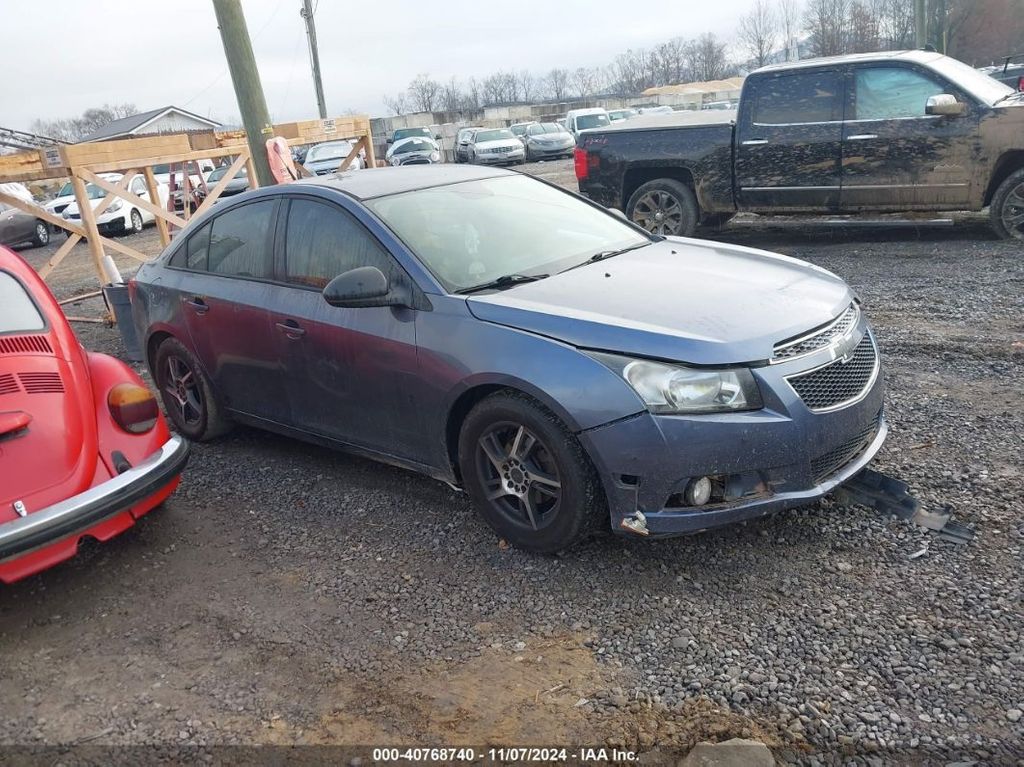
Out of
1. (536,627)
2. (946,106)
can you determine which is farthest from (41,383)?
(946,106)

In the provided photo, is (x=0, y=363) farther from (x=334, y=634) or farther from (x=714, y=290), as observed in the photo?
(x=714, y=290)

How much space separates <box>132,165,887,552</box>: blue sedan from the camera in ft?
10.4

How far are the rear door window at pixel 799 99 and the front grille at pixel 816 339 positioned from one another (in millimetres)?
5811

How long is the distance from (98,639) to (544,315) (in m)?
2.25

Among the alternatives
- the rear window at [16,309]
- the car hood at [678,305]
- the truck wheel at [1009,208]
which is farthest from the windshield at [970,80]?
the rear window at [16,309]

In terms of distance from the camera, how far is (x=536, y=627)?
3182mm

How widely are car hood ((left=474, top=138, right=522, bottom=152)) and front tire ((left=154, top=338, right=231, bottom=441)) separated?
84.3 feet

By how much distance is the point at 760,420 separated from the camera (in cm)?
315

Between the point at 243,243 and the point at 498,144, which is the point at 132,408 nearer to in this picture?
the point at 243,243

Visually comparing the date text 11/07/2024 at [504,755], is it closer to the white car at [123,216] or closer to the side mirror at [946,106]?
the side mirror at [946,106]

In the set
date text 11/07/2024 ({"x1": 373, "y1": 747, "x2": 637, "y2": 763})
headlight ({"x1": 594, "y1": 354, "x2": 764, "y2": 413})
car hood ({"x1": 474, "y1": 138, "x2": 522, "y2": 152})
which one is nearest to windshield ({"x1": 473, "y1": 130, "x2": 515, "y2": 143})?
car hood ({"x1": 474, "y1": 138, "x2": 522, "y2": 152})

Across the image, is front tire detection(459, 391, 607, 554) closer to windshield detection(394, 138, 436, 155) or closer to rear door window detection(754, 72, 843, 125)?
rear door window detection(754, 72, 843, 125)

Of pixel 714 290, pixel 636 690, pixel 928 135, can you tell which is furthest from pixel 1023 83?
pixel 636 690

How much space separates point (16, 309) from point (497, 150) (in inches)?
1057
